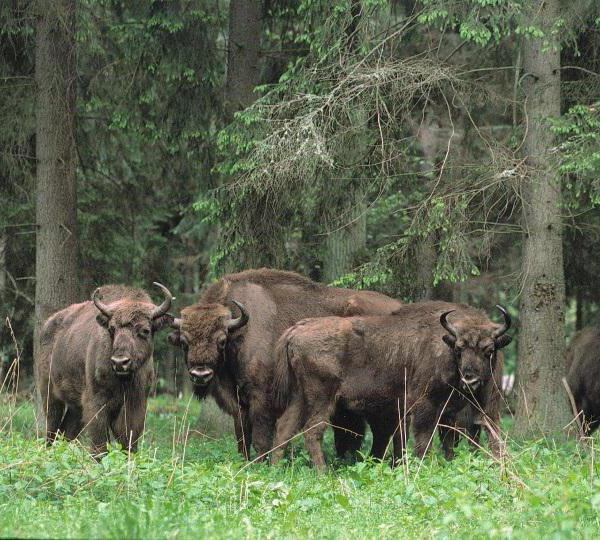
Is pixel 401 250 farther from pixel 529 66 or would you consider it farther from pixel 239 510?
pixel 239 510

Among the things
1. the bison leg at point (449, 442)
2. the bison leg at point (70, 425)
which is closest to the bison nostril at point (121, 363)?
the bison leg at point (70, 425)

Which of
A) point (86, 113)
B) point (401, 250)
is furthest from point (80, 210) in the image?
point (401, 250)

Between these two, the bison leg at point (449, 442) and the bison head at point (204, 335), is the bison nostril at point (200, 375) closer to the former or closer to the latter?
the bison head at point (204, 335)

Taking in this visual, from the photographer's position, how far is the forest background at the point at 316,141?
15.1 m

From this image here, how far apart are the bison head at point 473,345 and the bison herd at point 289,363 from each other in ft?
0.06

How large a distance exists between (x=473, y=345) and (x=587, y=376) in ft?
16.8

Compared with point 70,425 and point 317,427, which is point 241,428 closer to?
point 317,427

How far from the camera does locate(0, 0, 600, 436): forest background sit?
15102mm

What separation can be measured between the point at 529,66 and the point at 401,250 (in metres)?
3.35

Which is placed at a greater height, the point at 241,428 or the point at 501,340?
the point at 501,340

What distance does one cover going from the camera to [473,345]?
12789mm

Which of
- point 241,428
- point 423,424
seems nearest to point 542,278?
point 423,424

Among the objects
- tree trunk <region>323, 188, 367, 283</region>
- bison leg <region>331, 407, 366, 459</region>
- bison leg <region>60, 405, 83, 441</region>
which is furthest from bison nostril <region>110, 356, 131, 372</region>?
tree trunk <region>323, 188, 367, 283</region>

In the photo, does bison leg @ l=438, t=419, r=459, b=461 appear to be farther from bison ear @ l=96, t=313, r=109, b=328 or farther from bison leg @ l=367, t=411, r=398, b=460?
bison ear @ l=96, t=313, r=109, b=328
